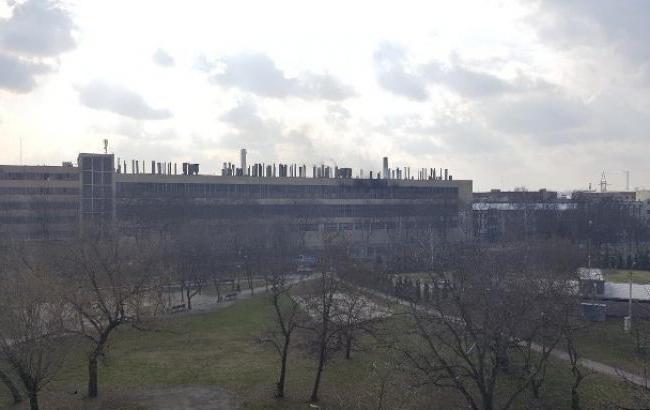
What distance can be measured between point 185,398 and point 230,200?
42.2 meters

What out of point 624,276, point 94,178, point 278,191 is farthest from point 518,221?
point 94,178

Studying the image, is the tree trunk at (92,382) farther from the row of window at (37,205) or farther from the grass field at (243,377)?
the row of window at (37,205)

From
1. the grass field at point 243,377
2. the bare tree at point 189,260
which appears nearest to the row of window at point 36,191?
the bare tree at point 189,260

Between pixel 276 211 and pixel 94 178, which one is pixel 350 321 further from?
pixel 94 178

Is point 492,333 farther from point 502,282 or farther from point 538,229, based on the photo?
point 538,229

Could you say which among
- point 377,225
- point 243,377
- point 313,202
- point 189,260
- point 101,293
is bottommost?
point 243,377

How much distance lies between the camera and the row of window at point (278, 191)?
5631 centimetres

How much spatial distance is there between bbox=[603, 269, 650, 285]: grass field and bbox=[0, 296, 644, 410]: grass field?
827 inches

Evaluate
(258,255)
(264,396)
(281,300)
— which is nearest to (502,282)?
(264,396)

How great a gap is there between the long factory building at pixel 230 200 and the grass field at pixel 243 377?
80.0ft

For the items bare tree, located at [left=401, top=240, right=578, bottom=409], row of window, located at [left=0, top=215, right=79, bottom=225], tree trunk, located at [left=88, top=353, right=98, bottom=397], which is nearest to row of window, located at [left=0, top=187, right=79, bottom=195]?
row of window, located at [left=0, top=215, right=79, bottom=225]

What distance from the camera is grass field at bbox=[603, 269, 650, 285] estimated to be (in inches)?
1498

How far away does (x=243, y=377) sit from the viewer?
793 inches

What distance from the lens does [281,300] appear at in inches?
1356
